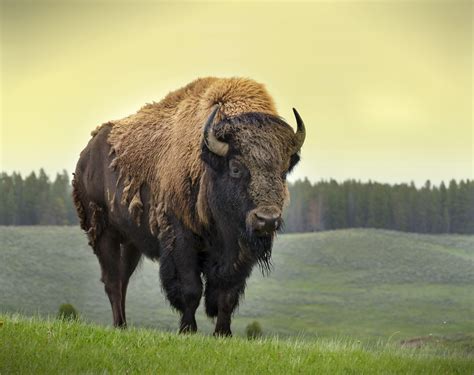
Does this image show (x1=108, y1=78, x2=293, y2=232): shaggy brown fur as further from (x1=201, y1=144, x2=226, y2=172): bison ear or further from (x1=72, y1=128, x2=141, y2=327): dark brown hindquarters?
(x1=72, y1=128, x2=141, y2=327): dark brown hindquarters

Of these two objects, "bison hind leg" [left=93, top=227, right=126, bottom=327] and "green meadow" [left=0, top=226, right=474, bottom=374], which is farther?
"bison hind leg" [left=93, top=227, right=126, bottom=327]

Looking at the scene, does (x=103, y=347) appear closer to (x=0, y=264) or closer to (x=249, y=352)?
(x=249, y=352)

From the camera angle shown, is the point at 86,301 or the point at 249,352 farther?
the point at 86,301

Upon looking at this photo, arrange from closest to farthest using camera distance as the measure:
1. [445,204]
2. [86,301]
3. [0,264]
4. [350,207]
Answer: [86,301] < [0,264] < [445,204] < [350,207]

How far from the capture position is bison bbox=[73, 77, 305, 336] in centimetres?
1157

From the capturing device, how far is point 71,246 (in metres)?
47.2

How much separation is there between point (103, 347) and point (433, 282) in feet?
114

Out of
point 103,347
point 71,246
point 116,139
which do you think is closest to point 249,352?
point 103,347

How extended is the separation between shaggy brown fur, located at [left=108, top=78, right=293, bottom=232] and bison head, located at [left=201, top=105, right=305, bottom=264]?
1.0 inches

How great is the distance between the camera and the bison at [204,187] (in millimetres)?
11570

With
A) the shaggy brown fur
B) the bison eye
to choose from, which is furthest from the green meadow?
the bison eye

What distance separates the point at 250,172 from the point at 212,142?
0.71m

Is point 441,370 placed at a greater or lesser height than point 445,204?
lesser

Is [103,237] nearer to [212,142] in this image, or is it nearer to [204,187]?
[204,187]
